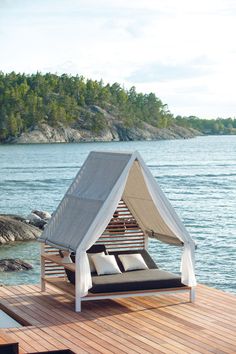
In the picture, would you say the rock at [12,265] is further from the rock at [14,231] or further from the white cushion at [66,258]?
the white cushion at [66,258]

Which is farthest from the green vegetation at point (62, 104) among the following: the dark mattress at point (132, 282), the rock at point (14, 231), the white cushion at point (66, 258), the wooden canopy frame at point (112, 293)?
the dark mattress at point (132, 282)

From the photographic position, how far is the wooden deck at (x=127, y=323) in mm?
10180

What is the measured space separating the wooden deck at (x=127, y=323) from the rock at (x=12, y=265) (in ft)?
23.0

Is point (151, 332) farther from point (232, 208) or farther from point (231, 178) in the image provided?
point (231, 178)

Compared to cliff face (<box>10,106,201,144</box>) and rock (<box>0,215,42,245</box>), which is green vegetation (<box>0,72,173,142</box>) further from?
rock (<box>0,215,42,245</box>)

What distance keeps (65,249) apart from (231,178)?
48.5 m

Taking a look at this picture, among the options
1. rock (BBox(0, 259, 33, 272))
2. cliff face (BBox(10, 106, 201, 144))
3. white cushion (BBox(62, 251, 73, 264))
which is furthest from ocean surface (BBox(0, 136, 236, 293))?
cliff face (BBox(10, 106, 201, 144))

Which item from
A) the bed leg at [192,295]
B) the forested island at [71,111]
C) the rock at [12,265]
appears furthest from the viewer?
the forested island at [71,111]

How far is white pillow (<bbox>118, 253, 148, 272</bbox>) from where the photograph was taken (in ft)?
42.1

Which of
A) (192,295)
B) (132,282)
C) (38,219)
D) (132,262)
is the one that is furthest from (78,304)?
(38,219)

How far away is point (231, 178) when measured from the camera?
60000 mm

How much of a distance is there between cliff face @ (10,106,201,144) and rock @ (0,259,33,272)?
111995 millimetres

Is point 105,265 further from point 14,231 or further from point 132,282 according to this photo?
point 14,231

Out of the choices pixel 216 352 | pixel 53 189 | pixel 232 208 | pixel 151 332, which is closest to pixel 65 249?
pixel 151 332
